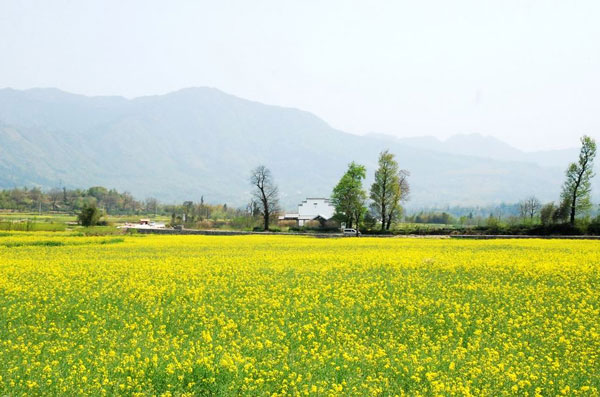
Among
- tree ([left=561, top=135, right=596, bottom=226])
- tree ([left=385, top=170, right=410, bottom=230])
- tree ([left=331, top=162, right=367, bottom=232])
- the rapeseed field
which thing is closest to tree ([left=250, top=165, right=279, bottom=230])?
tree ([left=331, top=162, right=367, bottom=232])

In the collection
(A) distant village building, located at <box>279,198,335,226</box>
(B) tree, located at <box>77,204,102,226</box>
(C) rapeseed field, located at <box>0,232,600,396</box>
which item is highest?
(A) distant village building, located at <box>279,198,335,226</box>

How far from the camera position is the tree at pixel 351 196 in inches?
3014

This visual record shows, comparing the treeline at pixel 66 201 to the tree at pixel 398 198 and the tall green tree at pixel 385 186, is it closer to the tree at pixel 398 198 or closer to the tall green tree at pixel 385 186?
the tall green tree at pixel 385 186

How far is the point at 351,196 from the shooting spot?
7681 cm

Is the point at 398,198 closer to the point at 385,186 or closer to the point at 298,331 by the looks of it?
the point at 385,186

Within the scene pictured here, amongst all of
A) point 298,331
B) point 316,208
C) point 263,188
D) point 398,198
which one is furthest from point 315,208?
point 298,331

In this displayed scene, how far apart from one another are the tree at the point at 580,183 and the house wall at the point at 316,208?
63.8 m

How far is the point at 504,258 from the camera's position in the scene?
92.6ft

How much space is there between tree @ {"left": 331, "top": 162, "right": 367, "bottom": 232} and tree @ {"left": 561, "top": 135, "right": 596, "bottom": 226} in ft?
92.9

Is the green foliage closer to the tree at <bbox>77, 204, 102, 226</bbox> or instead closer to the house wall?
the tree at <bbox>77, 204, 102, 226</bbox>

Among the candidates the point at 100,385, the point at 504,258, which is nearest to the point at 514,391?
the point at 100,385

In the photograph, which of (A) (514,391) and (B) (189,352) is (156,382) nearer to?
(B) (189,352)

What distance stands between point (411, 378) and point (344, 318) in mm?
4573

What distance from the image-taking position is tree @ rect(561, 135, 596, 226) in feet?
216
